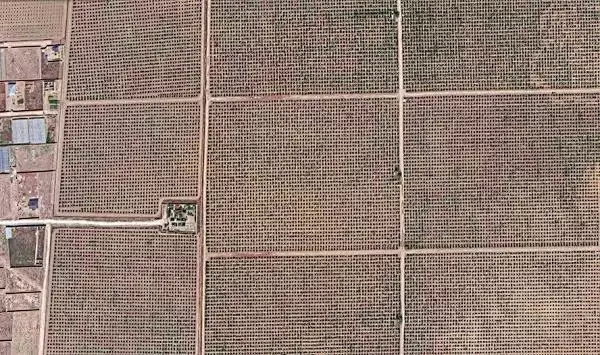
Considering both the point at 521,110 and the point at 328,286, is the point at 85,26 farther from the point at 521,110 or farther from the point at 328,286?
the point at 521,110

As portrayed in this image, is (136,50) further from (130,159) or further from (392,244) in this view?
(392,244)

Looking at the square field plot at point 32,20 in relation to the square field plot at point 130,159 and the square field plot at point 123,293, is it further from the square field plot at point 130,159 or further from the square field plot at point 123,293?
the square field plot at point 123,293

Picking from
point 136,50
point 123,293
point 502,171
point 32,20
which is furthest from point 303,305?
point 32,20

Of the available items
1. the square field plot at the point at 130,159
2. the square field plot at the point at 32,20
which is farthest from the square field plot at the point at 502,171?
the square field plot at the point at 32,20

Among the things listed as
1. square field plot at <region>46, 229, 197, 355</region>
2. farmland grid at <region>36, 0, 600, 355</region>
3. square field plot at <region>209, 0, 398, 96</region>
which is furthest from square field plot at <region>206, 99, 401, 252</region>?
square field plot at <region>46, 229, 197, 355</region>

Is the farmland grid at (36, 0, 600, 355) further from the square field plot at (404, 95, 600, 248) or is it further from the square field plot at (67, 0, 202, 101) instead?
the square field plot at (67, 0, 202, 101)

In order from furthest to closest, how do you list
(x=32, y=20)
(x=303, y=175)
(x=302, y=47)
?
(x=32, y=20), (x=302, y=47), (x=303, y=175)
